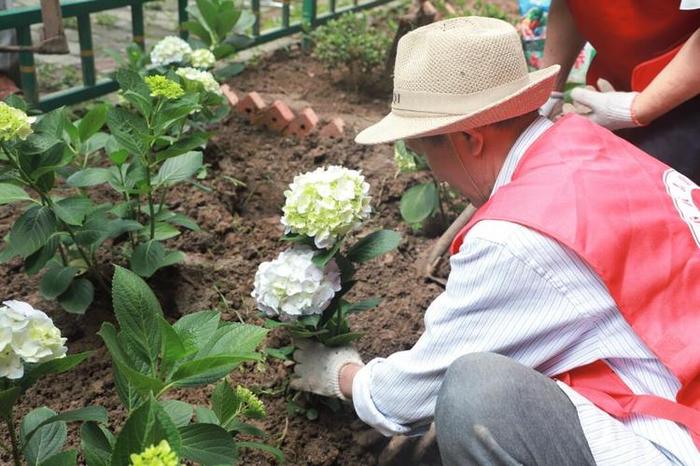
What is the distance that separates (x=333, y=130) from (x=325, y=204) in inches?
74.8

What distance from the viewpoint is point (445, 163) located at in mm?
1830

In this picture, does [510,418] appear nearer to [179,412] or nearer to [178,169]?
[179,412]

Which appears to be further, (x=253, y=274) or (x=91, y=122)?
(x=253, y=274)

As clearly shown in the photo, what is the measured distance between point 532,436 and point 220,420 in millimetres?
637

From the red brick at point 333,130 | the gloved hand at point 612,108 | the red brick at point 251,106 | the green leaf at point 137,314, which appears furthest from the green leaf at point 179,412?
the red brick at point 251,106

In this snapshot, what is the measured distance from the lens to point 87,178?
228cm

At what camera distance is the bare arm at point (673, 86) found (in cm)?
231

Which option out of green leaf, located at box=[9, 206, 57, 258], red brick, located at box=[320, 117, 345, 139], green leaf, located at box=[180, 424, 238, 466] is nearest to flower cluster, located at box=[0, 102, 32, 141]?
green leaf, located at box=[9, 206, 57, 258]

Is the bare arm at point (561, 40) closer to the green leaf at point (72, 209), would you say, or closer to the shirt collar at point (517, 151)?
the shirt collar at point (517, 151)

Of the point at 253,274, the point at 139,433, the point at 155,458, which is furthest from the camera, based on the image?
the point at 253,274

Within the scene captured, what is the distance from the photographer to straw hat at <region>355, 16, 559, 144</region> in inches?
67.7

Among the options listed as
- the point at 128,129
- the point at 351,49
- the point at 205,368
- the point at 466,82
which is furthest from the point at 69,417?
the point at 351,49

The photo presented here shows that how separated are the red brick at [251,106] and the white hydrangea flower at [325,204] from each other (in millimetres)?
1949

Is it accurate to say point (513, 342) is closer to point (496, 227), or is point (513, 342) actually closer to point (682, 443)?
point (496, 227)
